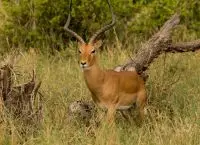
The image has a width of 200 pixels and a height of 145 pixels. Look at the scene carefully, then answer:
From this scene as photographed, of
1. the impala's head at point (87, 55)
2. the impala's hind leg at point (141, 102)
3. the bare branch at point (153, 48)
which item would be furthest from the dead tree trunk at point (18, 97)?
the bare branch at point (153, 48)

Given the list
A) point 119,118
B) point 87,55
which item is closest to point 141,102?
point 119,118

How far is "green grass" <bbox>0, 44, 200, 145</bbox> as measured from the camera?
6.70 meters

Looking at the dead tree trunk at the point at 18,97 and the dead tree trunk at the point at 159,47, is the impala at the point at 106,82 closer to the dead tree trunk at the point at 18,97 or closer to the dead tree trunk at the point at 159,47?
the dead tree trunk at the point at 159,47

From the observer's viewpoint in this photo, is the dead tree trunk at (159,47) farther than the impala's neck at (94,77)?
Yes

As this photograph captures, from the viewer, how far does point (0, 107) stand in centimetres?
695

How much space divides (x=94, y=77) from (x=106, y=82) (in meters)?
0.19

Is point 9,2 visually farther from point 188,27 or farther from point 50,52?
point 188,27

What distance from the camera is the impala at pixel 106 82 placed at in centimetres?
753

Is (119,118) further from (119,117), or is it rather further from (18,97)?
(18,97)

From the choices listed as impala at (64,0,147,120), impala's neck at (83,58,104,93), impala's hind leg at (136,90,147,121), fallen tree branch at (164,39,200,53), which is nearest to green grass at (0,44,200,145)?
impala's hind leg at (136,90,147,121)

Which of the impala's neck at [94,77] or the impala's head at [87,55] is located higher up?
the impala's head at [87,55]

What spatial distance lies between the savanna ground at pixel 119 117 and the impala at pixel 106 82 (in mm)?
277

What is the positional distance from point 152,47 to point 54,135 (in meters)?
2.36

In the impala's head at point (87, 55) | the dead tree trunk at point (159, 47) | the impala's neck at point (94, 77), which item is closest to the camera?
the impala's head at point (87, 55)
